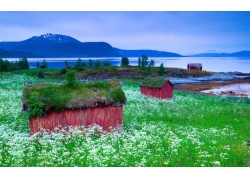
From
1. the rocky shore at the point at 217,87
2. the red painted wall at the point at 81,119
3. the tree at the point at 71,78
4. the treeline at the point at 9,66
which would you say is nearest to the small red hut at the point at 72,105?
the red painted wall at the point at 81,119

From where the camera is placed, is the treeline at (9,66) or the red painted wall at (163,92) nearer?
the red painted wall at (163,92)

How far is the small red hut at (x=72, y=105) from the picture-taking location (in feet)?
52.0

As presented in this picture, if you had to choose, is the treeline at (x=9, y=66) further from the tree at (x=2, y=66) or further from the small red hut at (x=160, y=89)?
the small red hut at (x=160, y=89)

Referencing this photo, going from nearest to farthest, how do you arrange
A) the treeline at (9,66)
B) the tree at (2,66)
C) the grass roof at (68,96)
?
the grass roof at (68,96)
the tree at (2,66)
the treeline at (9,66)

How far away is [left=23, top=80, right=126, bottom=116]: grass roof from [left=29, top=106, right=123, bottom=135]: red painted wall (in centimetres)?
41

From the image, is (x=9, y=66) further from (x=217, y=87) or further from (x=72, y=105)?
(x=72, y=105)

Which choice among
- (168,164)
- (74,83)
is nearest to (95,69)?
(74,83)

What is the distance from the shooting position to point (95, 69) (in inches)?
4055

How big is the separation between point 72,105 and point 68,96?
33.9 inches

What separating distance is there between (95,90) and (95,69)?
8580 cm

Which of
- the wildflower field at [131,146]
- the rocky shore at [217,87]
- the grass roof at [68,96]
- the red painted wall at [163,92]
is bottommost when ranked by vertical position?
the rocky shore at [217,87]

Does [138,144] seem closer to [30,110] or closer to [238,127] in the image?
[30,110]

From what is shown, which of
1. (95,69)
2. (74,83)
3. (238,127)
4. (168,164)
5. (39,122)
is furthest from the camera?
(95,69)

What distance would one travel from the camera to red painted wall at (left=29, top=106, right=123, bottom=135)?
1588cm
